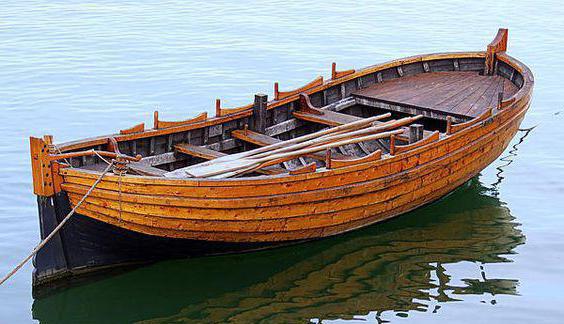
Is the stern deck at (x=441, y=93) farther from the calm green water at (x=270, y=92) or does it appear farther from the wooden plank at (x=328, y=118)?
the calm green water at (x=270, y=92)

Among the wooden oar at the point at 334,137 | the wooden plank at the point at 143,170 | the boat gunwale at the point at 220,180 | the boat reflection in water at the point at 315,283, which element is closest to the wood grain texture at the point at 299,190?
the boat gunwale at the point at 220,180

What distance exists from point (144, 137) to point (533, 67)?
18.4 metres

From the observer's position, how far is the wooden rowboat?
497 inches

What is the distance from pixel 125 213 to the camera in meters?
12.7

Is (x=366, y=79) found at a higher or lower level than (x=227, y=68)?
lower

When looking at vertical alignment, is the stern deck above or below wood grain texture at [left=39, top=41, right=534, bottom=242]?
above

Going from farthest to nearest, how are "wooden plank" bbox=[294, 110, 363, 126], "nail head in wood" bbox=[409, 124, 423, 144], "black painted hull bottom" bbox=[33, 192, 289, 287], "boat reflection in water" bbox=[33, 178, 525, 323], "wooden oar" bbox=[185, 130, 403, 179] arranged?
"wooden plank" bbox=[294, 110, 363, 126] < "nail head in wood" bbox=[409, 124, 423, 144] < "wooden oar" bbox=[185, 130, 403, 179] < "boat reflection in water" bbox=[33, 178, 525, 323] < "black painted hull bottom" bbox=[33, 192, 289, 287]

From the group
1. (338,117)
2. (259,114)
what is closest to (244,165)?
(259,114)

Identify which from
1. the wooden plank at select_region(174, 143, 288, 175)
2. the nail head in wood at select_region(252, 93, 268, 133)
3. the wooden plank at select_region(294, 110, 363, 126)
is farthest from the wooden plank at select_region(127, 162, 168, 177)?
the wooden plank at select_region(294, 110, 363, 126)

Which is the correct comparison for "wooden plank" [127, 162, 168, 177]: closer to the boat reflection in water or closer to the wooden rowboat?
the wooden rowboat

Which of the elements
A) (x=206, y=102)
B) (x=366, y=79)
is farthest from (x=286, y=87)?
(x=366, y=79)

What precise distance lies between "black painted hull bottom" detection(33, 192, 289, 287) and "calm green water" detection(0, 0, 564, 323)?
1.11 feet

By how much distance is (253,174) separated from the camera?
1435 centimetres

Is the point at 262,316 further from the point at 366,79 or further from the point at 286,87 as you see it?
the point at 286,87
